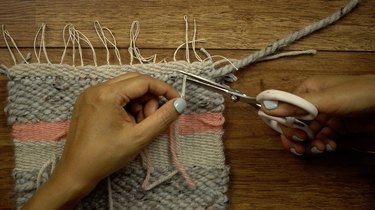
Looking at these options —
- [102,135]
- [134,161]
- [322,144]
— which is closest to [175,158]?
[134,161]

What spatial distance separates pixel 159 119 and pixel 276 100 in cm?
20

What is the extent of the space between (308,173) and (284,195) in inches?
2.7

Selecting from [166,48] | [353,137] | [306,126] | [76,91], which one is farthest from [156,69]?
[353,137]

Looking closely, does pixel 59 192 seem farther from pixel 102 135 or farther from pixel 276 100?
pixel 276 100

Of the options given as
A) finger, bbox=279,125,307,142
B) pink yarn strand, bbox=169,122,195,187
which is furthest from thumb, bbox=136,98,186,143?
finger, bbox=279,125,307,142

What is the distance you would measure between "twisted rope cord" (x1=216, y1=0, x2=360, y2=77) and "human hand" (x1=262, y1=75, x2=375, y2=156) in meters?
0.10

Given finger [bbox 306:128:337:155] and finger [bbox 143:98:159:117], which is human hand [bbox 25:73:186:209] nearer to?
finger [bbox 143:98:159:117]

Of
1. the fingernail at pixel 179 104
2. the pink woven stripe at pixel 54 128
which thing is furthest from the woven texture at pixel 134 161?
the fingernail at pixel 179 104

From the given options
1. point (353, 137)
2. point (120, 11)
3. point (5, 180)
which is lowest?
point (5, 180)

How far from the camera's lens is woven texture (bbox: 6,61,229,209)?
796 mm

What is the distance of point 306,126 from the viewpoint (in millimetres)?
740

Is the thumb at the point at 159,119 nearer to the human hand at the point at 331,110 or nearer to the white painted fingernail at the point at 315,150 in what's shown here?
the human hand at the point at 331,110

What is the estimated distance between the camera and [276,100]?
654 millimetres

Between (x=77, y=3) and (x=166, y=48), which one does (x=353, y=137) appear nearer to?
(x=166, y=48)
